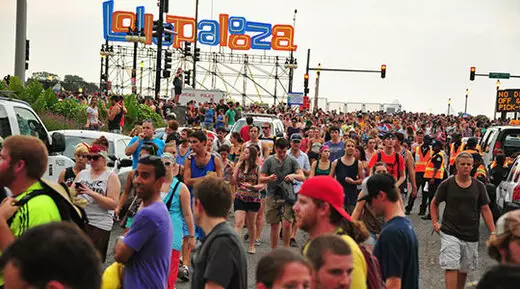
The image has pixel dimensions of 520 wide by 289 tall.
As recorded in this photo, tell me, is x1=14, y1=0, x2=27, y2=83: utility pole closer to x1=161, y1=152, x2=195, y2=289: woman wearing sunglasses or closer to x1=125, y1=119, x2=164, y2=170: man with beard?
x1=125, y1=119, x2=164, y2=170: man with beard

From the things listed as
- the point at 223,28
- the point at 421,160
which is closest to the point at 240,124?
the point at 421,160

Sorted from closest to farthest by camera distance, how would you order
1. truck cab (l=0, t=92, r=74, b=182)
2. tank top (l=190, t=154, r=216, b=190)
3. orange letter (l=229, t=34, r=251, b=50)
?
truck cab (l=0, t=92, r=74, b=182) < tank top (l=190, t=154, r=216, b=190) < orange letter (l=229, t=34, r=251, b=50)

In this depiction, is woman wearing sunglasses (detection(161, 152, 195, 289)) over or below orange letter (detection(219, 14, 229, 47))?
below

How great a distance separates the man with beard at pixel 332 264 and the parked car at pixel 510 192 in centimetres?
963

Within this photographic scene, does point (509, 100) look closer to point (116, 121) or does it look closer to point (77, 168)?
point (116, 121)

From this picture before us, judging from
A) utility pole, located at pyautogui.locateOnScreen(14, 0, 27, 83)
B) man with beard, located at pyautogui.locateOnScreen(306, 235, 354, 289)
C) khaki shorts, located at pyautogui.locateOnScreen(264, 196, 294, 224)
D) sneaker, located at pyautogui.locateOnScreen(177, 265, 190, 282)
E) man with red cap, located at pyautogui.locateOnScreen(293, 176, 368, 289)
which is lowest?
sneaker, located at pyautogui.locateOnScreen(177, 265, 190, 282)

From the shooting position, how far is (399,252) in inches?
231

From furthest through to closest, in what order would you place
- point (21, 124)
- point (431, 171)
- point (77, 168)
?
point (431, 171) < point (21, 124) < point (77, 168)

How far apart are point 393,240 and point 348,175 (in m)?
7.03

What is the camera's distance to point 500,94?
4003 cm

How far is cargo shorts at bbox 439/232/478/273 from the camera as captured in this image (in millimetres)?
9163

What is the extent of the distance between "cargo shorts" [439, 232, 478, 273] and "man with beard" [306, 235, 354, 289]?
16.5 feet

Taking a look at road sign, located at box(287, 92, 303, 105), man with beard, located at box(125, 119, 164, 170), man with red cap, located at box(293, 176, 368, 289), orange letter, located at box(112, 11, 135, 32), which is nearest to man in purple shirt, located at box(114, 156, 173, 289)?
man with red cap, located at box(293, 176, 368, 289)

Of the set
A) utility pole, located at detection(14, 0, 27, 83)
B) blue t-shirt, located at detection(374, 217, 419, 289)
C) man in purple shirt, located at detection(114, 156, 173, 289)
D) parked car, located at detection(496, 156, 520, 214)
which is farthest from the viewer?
utility pole, located at detection(14, 0, 27, 83)
